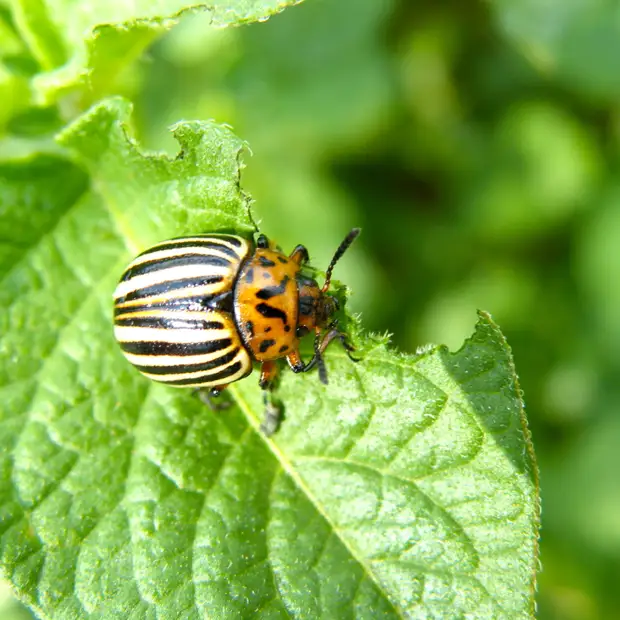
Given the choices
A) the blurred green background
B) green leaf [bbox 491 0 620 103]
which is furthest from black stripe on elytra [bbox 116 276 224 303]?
green leaf [bbox 491 0 620 103]

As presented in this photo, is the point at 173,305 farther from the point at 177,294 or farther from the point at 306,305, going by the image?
the point at 306,305

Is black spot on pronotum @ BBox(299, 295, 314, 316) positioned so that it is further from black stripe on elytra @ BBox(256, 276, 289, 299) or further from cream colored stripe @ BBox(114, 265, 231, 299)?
cream colored stripe @ BBox(114, 265, 231, 299)

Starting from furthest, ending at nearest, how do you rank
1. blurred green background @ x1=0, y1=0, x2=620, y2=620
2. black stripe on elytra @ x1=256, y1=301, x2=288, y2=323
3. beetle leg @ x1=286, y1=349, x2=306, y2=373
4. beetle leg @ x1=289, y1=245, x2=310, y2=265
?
blurred green background @ x1=0, y1=0, x2=620, y2=620, beetle leg @ x1=289, y1=245, x2=310, y2=265, black stripe on elytra @ x1=256, y1=301, x2=288, y2=323, beetle leg @ x1=286, y1=349, x2=306, y2=373

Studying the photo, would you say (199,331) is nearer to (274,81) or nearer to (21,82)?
(21,82)

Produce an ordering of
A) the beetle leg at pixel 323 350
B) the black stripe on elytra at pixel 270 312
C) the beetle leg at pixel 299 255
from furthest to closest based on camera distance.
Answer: the beetle leg at pixel 299 255 → the black stripe on elytra at pixel 270 312 → the beetle leg at pixel 323 350

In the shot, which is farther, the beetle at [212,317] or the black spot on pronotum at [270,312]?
the black spot on pronotum at [270,312]

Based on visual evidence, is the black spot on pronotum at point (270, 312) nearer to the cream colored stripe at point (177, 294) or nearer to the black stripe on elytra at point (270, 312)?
the black stripe on elytra at point (270, 312)

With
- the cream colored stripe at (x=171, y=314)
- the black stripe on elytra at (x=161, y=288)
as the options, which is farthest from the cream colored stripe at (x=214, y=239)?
the cream colored stripe at (x=171, y=314)
